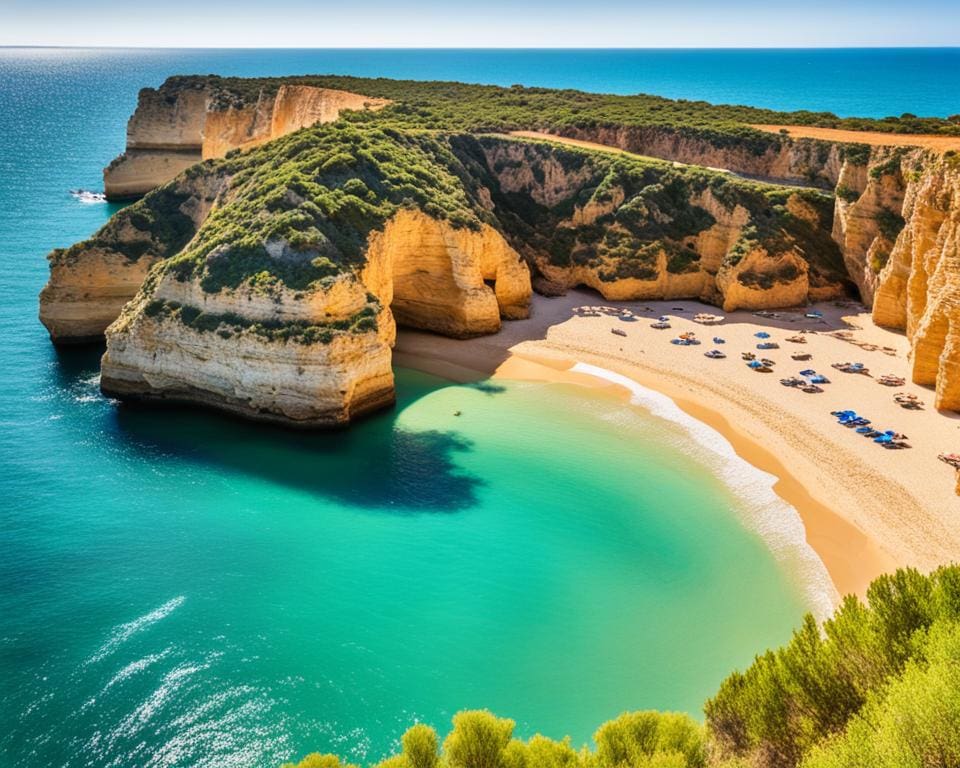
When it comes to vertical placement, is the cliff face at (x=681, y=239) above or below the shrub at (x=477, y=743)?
above

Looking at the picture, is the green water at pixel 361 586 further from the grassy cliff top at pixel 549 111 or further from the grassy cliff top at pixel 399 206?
the grassy cliff top at pixel 549 111

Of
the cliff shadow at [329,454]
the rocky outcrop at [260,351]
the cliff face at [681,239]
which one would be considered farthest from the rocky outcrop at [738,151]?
the cliff shadow at [329,454]

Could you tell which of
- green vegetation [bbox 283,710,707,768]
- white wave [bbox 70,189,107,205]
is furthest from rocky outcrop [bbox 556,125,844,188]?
white wave [bbox 70,189,107,205]

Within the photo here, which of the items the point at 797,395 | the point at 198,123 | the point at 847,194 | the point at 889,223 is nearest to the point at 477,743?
the point at 797,395

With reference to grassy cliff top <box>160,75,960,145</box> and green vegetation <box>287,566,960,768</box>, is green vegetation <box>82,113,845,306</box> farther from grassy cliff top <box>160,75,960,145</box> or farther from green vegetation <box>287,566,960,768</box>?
green vegetation <box>287,566,960,768</box>

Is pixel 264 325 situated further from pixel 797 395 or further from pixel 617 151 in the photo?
pixel 617 151

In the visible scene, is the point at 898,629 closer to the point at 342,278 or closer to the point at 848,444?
the point at 848,444

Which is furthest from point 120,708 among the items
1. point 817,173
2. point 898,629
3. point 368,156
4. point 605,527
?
point 817,173
